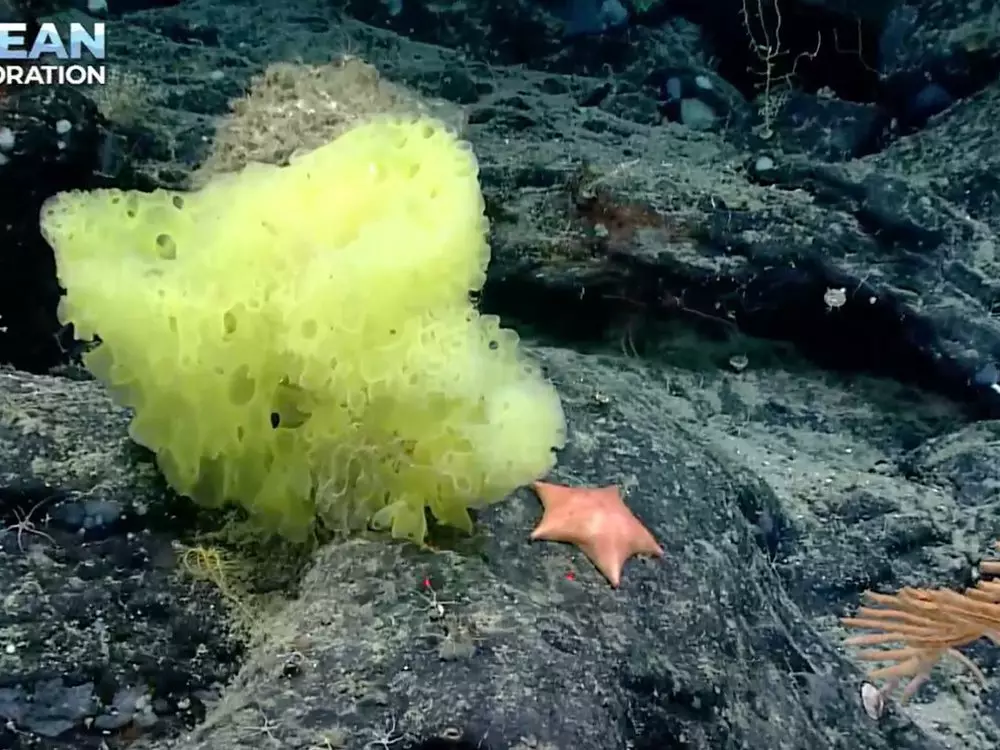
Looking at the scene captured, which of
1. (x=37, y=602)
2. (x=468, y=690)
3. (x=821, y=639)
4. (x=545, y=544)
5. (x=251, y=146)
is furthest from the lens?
(x=251, y=146)

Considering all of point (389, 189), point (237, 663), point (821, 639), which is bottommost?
point (821, 639)

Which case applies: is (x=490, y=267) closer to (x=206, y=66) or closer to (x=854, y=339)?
(x=854, y=339)

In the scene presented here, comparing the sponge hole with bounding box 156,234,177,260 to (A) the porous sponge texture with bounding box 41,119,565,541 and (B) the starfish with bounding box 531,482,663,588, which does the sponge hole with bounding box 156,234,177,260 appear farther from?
(B) the starfish with bounding box 531,482,663,588

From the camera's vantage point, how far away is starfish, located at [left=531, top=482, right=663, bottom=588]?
1998 millimetres

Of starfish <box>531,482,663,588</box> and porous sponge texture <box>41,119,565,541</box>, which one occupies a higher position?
porous sponge texture <box>41,119,565,541</box>

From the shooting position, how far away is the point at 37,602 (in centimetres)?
191

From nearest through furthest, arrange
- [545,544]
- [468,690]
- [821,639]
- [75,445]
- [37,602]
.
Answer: [468,690] < [37,602] < [545,544] < [75,445] < [821,639]

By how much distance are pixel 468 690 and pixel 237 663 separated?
2.07 ft

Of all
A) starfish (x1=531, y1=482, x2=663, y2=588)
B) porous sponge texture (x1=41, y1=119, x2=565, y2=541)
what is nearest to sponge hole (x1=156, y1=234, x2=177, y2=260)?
porous sponge texture (x1=41, y1=119, x2=565, y2=541)

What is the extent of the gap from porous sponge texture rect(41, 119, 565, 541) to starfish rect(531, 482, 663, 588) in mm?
110

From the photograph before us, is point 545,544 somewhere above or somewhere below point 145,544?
above

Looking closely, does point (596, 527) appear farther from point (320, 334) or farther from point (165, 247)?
point (165, 247)

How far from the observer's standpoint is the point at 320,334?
1825 millimetres

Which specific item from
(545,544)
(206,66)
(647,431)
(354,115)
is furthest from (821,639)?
(206,66)
